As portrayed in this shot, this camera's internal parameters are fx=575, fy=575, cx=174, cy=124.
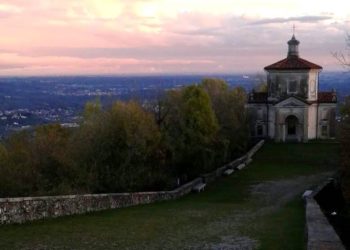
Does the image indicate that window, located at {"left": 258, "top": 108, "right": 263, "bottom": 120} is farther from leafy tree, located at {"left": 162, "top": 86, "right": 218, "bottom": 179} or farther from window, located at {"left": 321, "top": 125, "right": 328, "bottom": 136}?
leafy tree, located at {"left": 162, "top": 86, "right": 218, "bottom": 179}

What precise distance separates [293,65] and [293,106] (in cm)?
462

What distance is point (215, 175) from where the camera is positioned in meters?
39.3

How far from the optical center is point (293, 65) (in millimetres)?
62969

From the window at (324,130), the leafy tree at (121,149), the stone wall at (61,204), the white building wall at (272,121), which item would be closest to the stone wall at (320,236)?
the stone wall at (61,204)

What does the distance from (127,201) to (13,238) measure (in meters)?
10.6

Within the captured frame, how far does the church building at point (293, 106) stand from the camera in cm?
6212

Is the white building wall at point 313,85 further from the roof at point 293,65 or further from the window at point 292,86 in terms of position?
the window at point 292,86

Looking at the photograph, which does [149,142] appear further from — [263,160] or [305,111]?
[305,111]

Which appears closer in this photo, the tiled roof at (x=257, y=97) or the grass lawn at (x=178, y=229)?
the grass lawn at (x=178, y=229)

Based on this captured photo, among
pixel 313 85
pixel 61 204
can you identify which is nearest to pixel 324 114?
pixel 313 85

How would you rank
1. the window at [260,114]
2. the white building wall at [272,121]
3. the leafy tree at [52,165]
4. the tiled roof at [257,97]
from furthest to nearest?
the tiled roof at [257,97] → the window at [260,114] → the white building wall at [272,121] → the leafy tree at [52,165]

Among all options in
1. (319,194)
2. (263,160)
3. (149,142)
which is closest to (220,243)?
(319,194)

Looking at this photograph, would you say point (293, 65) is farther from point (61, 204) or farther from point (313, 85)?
point (61, 204)

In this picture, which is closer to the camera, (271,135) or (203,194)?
(203,194)
